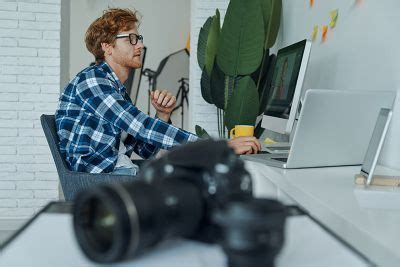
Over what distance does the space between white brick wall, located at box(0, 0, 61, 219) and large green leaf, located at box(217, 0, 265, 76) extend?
1.40 metres

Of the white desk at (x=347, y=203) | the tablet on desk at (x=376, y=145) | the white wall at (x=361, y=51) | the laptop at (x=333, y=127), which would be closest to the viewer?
the white desk at (x=347, y=203)

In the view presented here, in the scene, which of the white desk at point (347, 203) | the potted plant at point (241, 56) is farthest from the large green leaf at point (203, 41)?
the white desk at point (347, 203)

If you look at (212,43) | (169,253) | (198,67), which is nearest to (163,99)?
(212,43)

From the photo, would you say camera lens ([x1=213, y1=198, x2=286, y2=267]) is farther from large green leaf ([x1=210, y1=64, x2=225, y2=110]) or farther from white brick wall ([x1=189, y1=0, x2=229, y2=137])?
white brick wall ([x1=189, y1=0, x2=229, y2=137])

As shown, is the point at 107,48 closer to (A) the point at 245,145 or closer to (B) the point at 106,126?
(B) the point at 106,126

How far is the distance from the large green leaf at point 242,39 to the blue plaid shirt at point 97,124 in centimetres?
100

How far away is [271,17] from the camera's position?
296cm

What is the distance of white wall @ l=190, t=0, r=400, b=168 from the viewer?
171 cm

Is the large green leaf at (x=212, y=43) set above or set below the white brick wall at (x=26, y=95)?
above

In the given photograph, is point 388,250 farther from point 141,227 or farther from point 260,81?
point 260,81

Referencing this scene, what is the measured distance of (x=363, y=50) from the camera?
1.95 meters

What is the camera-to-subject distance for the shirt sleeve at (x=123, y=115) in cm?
190

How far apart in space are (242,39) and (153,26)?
10.7 feet

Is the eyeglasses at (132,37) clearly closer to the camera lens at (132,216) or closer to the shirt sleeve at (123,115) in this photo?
the shirt sleeve at (123,115)
